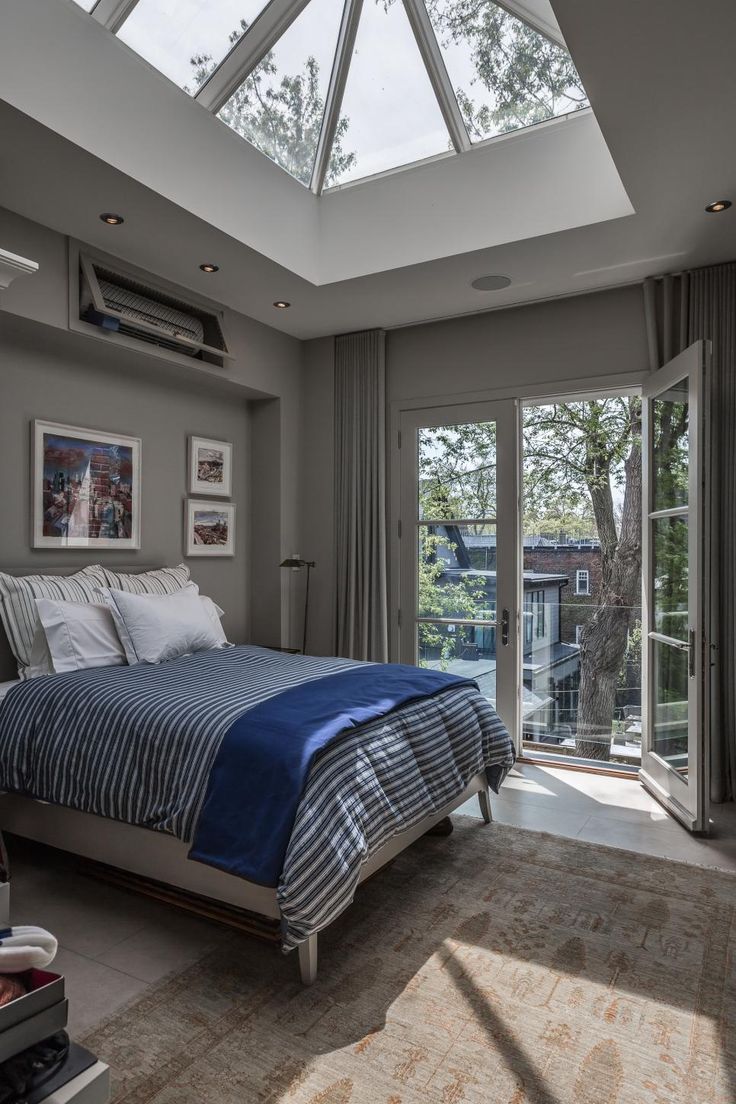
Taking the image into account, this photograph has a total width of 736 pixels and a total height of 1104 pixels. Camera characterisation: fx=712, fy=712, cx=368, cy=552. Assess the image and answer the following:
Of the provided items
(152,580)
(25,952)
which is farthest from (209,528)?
(25,952)

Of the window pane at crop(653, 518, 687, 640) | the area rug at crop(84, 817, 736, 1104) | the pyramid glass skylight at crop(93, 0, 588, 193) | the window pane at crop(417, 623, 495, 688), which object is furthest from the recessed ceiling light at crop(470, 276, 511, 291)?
the area rug at crop(84, 817, 736, 1104)

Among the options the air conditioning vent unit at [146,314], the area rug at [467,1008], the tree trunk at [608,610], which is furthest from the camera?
the tree trunk at [608,610]

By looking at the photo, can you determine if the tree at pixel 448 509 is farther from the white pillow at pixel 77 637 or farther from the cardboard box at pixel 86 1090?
the cardboard box at pixel 86 1090

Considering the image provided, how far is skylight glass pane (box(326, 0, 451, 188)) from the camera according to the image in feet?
10.4

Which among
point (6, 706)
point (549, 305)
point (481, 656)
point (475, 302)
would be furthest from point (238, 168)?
point (481, 656)

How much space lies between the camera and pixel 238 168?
336 centimetres

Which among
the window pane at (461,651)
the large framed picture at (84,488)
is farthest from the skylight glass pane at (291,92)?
the window pane at (461,651)

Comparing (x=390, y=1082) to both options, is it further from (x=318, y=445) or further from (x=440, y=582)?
(x=318, y=445)

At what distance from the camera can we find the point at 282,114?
3.41 metres

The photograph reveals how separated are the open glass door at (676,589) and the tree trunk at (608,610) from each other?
1.06 meters

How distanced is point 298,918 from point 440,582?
113 inches

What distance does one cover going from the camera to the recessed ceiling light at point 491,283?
12.7 feet

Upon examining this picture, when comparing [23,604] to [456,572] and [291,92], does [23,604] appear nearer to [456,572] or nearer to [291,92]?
[456,572]

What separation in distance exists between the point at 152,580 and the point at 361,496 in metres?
1.55
